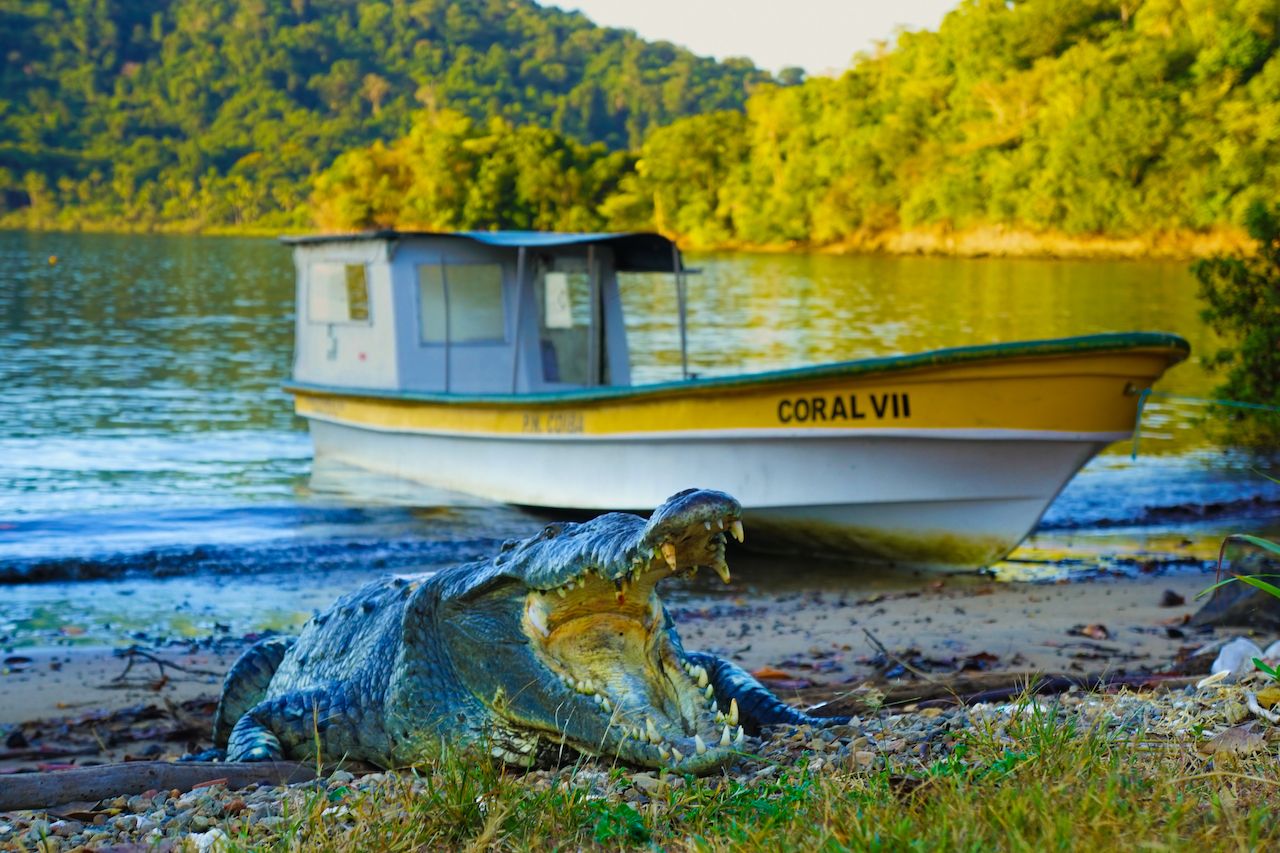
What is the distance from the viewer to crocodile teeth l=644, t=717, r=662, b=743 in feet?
11.7

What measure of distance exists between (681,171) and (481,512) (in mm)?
86989

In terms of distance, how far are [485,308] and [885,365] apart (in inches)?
181

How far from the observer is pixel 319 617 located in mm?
4953

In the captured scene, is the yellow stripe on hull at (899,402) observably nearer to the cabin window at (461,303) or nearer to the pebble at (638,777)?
the cabin window at (461,303)

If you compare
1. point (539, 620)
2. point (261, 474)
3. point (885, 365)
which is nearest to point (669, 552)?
point (539, 620)

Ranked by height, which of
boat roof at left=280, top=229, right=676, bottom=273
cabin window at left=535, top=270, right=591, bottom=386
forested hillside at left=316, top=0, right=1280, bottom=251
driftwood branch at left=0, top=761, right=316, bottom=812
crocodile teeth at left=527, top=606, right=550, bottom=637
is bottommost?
driftwood branch at left=0, top=761, right=316, bottom=812

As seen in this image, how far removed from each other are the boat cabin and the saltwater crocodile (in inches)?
297

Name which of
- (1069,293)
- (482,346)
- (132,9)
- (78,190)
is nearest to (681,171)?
(1069,293)

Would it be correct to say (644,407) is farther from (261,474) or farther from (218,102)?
(218,102)

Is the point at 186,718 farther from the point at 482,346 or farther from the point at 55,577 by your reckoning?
the point at 482,346

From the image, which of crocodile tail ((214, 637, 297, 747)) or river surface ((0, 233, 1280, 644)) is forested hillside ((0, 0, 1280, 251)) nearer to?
river surface ((0, 233, 1280, 644))

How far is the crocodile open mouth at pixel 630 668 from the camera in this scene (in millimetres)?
3545

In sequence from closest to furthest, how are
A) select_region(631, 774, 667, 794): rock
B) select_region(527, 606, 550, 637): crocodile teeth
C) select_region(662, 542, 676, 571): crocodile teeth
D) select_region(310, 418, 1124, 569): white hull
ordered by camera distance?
1. select_region(662, 542, 676, 571): crocodile teeth
2. select_region(631, 774, 667, 794): rock
3. select_region(527, 606, 550, 637): crocodile teeth
4. select_region(310, 418, 1124, 569): white hull

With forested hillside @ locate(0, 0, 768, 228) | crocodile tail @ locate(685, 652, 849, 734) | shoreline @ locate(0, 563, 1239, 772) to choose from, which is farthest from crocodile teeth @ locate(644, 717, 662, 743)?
forested hillside @ locate(0, 0, 768, 228)
